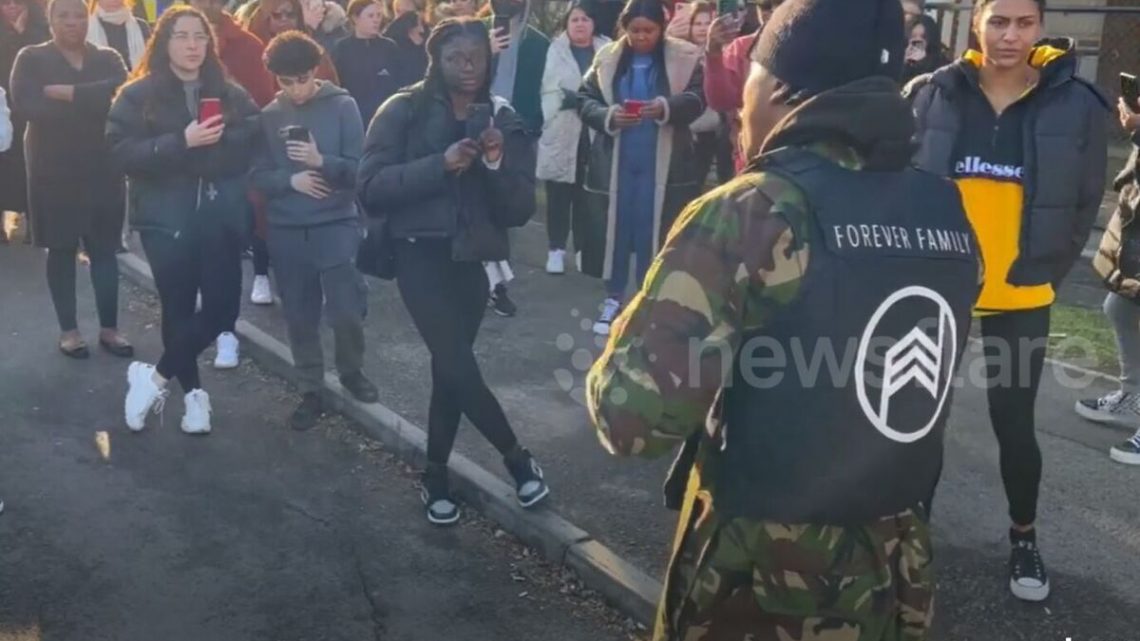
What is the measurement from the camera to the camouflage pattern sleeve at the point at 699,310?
1.95 metres

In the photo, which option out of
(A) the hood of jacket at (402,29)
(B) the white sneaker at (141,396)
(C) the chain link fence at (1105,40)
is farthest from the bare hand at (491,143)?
(C) the chain link fence at (1105,40)

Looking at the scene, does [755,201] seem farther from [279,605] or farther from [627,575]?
[279,605]

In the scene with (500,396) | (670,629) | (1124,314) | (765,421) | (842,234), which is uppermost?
(842,234)

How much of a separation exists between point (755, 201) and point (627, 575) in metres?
2.55

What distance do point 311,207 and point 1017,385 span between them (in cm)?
341

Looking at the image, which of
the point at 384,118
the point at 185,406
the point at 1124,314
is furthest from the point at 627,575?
the point at 1124,314

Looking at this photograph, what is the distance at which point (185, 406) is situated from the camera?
6.03 meters

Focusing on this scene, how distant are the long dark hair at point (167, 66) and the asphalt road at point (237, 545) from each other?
1.60 metres

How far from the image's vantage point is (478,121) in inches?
183

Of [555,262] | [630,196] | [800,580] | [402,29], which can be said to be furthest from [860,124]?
[402,29]

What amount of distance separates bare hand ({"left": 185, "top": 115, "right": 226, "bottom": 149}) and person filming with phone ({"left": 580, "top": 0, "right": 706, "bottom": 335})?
7.52 feet

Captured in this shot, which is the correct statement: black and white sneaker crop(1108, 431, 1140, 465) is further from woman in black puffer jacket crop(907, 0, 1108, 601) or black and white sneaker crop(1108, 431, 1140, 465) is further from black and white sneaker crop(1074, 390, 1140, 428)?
woman in black puffer jacket crop(907, 0, 1108, 601)

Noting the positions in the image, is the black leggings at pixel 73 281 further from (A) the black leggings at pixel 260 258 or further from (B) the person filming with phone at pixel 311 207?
(B) the person filming with phone at pixel 311 207

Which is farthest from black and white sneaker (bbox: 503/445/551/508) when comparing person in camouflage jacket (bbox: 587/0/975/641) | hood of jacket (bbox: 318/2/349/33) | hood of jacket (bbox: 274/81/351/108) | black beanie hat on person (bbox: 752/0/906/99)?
hood of jacket (bbox: 318/2/349/33)
